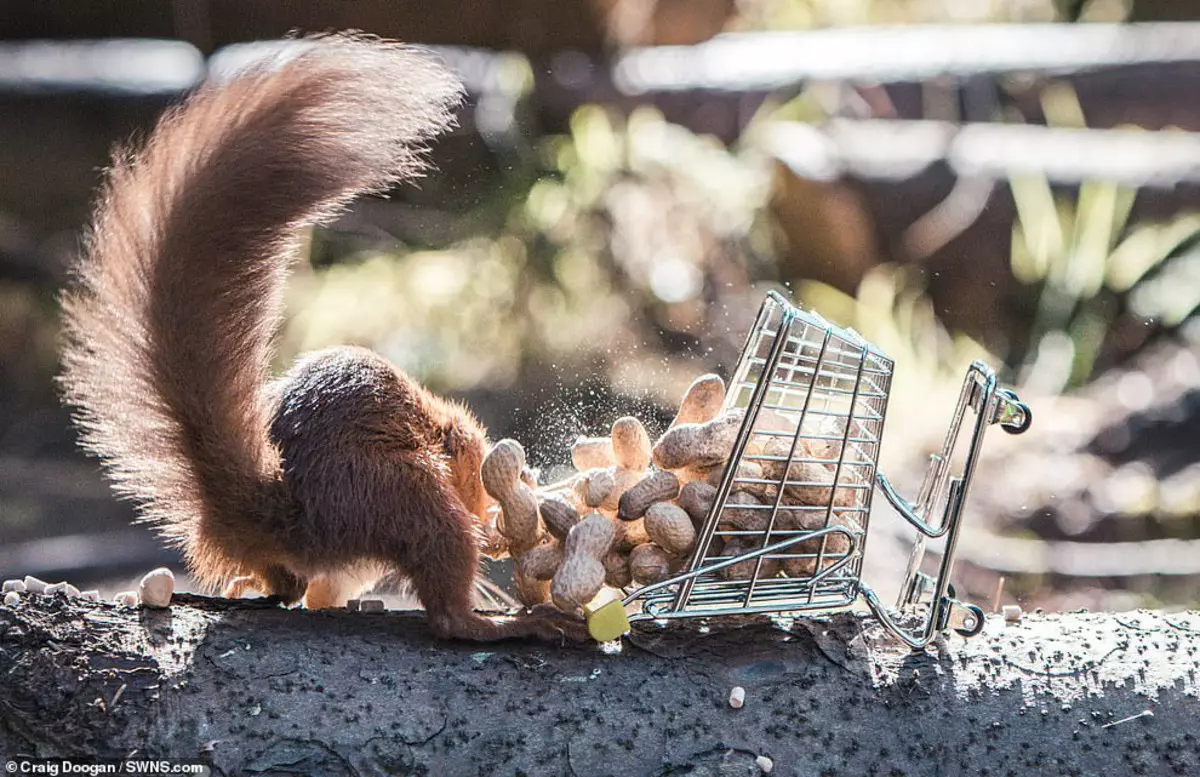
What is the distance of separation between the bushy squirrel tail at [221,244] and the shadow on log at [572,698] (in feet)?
0.39

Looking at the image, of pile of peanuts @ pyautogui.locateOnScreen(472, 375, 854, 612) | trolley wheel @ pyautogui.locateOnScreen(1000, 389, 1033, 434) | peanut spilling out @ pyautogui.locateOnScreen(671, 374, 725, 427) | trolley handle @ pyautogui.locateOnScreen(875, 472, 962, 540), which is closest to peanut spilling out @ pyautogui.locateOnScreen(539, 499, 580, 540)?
pile of peanuts @ pyautogui.locateOnScreen(472, 375, 854, 612)

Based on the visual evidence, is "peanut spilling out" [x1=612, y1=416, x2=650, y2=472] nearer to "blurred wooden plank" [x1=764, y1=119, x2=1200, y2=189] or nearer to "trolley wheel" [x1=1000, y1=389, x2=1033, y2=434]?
"trolley wheel" [x1=1000, y1=389, x2=1033, y2=434]

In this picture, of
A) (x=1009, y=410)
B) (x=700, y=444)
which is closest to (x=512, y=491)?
(x=700, y=444)

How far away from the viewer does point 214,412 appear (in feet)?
2.47

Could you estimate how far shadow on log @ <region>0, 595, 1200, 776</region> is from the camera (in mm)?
651

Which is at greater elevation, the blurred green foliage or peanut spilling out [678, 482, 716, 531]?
the blurred green foliage

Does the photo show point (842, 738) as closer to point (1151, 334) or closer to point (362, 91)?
point (362, 91)

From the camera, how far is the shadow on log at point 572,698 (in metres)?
0.65

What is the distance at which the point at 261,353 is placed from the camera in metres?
0.77

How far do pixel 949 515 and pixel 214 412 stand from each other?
54 centimetres

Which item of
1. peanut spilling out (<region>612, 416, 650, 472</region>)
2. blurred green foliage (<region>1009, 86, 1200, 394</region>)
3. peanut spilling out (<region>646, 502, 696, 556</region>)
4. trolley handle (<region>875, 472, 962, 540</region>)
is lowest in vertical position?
peanut spilling out (<region>646, 502, 696, 556</region>)

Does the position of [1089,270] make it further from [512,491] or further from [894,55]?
[512,491]

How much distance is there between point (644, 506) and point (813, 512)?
0.13 m

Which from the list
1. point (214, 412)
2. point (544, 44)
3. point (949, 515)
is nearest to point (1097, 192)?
point (544, 44)
